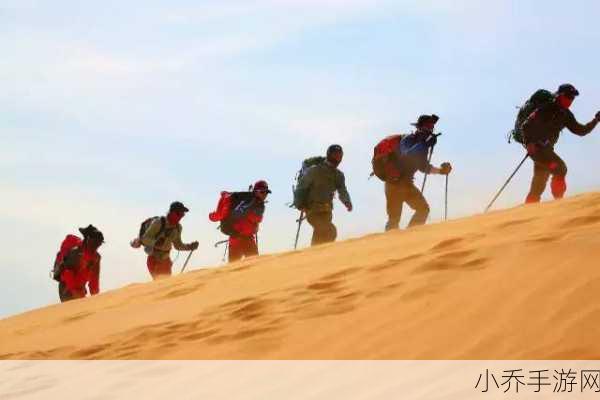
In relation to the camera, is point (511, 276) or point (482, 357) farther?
point (511, 276)

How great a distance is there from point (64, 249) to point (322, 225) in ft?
12.8

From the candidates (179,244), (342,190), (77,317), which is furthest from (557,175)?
(77,317)

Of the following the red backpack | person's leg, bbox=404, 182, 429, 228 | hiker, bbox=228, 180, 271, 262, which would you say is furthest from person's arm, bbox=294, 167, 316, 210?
person's leg, bbox=404, 182, 429, 228

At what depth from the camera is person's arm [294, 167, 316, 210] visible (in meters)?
12.8

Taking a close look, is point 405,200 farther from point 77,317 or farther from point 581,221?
point 581,221

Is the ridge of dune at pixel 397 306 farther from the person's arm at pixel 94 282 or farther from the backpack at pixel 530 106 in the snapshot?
the person's arm at pixel 94 282

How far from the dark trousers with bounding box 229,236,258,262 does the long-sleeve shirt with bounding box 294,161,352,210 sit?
1.02m

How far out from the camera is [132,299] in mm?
10031

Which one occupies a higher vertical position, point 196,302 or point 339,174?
point 339,174

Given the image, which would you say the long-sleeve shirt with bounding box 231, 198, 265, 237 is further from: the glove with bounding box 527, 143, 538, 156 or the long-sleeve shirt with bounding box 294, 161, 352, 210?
the glove with bounding box 527, 143, 538, 156

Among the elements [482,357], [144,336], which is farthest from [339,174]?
[482,357]

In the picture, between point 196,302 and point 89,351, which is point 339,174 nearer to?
point 196,302

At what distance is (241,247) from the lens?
13281 mm
